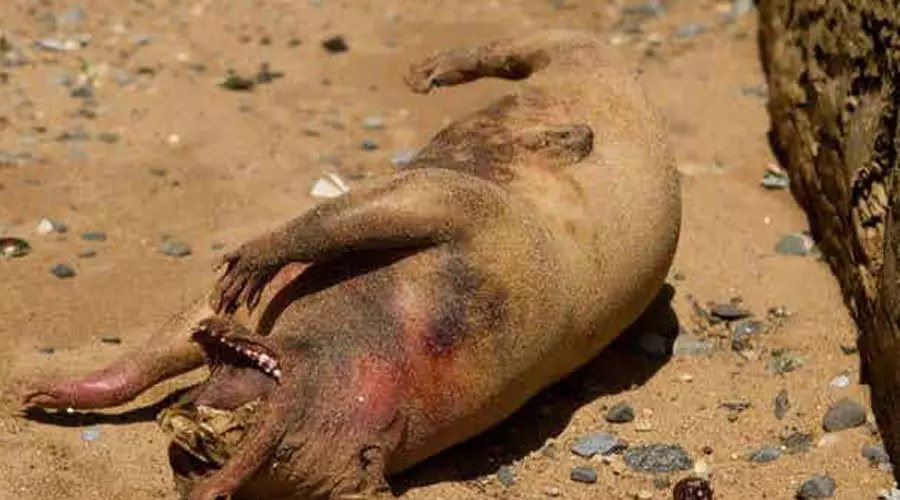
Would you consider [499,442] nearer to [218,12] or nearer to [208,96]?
[208,96]

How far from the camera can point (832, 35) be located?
609cm

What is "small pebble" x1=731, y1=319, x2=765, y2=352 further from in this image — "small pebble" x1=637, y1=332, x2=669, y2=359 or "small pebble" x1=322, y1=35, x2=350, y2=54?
"small pebble" x1=322, y1=35, x2=350, y2=54

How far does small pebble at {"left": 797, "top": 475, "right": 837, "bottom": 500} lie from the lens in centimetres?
459

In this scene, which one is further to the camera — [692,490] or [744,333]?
[744,333]

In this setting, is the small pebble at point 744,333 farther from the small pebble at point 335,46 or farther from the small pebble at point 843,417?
the small pebble at point 335,46

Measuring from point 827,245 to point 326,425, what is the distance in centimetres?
260

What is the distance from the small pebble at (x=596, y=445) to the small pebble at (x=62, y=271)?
209cm

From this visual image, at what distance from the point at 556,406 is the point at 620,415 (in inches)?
8.6

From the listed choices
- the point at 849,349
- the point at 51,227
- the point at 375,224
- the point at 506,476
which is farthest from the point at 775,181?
the point at 51,227

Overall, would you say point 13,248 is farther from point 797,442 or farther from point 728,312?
point 797,442

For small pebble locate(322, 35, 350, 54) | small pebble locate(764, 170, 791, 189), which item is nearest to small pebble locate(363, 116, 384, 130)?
small pebble locate(322, 35, 350, 54)

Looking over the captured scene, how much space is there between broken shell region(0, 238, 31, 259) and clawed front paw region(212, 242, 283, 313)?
1.60 m

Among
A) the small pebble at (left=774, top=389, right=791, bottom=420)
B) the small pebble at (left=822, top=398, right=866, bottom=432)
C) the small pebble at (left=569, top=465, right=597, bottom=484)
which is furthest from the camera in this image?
the small pebble at (left=774, top=389, right=791, bottom=420)

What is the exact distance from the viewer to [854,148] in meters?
5.60
